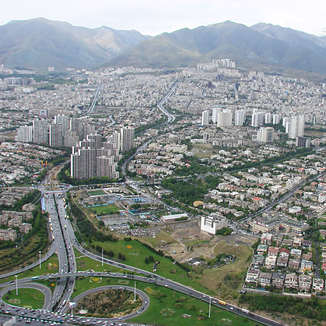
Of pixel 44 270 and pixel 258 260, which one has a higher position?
pixel 258 260

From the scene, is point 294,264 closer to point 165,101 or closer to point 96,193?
point 96,193

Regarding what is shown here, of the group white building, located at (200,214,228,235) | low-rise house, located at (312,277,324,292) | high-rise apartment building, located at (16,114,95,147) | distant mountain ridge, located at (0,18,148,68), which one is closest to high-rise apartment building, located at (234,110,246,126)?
high-rise apartment building, located at (16,114,95,147)

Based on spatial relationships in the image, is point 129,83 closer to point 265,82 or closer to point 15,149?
point 265,82

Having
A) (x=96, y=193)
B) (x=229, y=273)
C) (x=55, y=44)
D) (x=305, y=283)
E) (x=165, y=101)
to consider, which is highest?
(x=55, y=44)

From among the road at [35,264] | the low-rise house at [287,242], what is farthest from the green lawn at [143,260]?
the low-rise house at [287,242]

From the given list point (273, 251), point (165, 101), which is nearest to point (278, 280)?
point (273, 251)

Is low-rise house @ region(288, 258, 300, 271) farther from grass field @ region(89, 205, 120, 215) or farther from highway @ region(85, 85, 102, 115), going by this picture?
highway @ region(85, 85, 102, 115)
